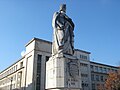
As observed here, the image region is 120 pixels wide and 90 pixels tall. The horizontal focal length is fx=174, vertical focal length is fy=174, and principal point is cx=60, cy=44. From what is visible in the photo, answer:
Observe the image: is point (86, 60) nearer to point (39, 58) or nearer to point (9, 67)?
point (39, 58)

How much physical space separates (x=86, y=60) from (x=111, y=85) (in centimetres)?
2011

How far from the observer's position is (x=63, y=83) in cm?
962

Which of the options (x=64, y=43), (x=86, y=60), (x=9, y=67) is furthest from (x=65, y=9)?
(x=9, y=67)

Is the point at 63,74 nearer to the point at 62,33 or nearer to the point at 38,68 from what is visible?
the point at 62,33

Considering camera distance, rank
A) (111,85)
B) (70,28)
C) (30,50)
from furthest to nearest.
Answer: (30,50) → (111,85) → (70,28)

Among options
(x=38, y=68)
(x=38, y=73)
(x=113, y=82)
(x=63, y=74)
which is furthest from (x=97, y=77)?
(x=63, y=74)

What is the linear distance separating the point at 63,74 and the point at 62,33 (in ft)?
8.80

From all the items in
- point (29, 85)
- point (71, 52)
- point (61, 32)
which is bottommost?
point (29, 85)

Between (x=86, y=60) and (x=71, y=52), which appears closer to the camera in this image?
(x=71, y=52)

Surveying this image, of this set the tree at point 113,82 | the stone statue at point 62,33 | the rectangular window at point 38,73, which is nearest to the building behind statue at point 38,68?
the rectangular window at point 38,73

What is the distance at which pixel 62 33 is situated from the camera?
11.0 meters

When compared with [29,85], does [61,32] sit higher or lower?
higher

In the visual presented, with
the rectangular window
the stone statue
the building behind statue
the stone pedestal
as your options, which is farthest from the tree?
the stone pedestal

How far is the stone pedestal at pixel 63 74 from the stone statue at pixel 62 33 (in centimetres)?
63
